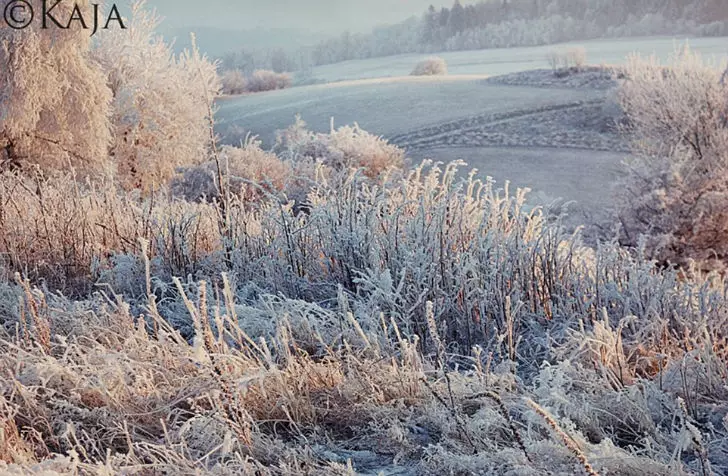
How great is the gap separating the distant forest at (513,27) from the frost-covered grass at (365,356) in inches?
1576

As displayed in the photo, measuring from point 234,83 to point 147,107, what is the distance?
1361 inches

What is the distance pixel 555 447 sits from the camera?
1750 mm

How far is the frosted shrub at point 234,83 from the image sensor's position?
4841 centimetres

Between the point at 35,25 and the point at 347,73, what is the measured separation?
42366mm

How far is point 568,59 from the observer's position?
1647 inches

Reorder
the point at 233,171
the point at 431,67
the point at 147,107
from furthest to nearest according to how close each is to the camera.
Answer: the point at 431,67
the point at 147,107
the point at 233,171

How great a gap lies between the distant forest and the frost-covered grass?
40.0 meters

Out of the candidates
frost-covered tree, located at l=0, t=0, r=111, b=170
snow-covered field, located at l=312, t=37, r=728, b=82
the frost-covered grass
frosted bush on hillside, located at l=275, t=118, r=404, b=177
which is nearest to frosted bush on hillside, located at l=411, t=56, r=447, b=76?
snow-covered field, located at l=312, t=37, r=728, b=82

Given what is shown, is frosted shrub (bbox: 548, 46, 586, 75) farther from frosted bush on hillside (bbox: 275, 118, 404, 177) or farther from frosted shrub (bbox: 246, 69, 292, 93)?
frosted bush on hillside (bbox: 275, 118, 404, 177)

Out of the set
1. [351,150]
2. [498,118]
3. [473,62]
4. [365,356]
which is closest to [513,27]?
[473,62]

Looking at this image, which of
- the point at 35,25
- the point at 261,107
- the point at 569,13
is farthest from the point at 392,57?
the point at 35,25

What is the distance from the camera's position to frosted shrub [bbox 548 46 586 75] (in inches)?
1591

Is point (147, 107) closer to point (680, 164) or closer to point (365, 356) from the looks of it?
point (680, 164)

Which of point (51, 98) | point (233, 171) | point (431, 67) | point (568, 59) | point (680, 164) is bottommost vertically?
point (680, 164)
